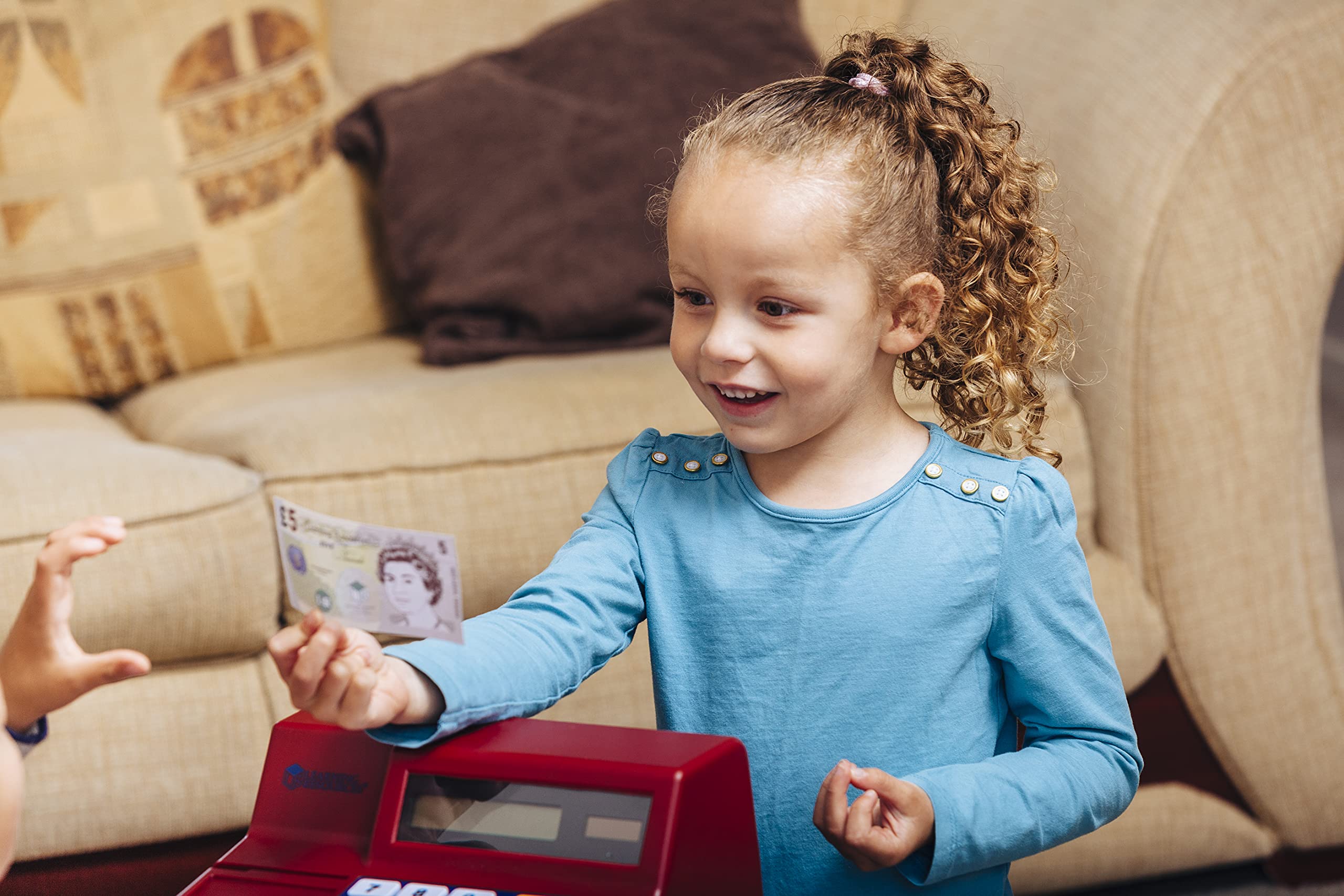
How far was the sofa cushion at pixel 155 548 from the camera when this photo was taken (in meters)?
1.04

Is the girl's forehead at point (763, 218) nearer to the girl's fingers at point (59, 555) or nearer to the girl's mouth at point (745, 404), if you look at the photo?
the girl's mouth at point (745, 404)

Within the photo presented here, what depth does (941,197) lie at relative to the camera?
74 cm

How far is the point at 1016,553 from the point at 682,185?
277 mm

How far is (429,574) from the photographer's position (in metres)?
0.51

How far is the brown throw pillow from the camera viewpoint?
1449 mm

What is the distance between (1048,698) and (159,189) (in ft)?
4.22

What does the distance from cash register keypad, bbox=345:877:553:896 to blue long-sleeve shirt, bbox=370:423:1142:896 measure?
137 mm

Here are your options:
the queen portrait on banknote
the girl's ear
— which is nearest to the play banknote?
the queen portrait on banknote

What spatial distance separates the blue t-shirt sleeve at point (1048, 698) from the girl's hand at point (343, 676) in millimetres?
270

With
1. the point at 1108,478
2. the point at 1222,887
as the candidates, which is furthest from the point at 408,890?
the point at 1222,887

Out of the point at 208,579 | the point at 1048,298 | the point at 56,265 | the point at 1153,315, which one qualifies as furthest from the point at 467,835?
the point at 56,265

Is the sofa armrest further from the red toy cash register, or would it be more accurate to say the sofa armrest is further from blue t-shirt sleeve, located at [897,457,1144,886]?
the red toy cash register

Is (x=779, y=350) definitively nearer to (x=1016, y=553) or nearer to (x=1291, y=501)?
(x=1016, y=553)

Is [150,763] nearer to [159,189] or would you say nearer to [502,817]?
[502,817]
